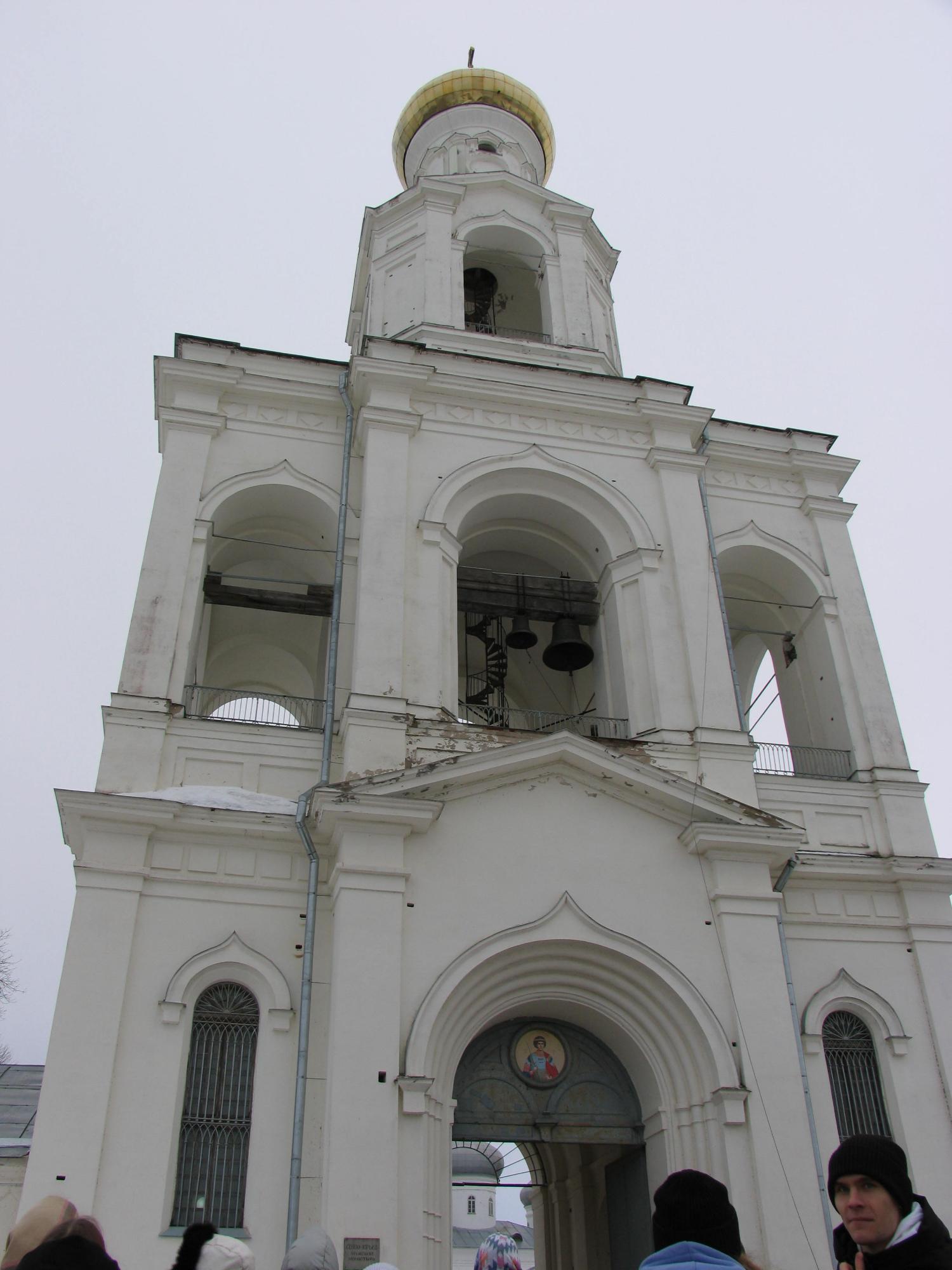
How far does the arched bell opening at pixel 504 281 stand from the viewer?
16.8 meters

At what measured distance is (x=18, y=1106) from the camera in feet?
38.4

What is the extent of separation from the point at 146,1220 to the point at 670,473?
966 cm

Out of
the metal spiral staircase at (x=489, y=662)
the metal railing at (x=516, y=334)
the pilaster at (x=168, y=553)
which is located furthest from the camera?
the metal railing at (x=516, y=334)

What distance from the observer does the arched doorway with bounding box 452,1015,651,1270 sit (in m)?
9.98

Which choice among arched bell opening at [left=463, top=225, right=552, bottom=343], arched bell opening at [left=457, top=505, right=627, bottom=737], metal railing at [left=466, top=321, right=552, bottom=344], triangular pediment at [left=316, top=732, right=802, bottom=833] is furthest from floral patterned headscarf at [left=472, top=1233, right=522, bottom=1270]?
arched bell opening at [left=463, top=225, right=552, bottom=343]

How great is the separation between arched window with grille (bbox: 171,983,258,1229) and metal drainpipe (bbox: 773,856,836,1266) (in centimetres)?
468

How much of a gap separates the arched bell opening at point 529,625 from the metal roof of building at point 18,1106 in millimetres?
5814

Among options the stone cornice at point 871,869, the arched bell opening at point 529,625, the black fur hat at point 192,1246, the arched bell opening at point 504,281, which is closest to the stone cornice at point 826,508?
the arched bell opening at point 529,625

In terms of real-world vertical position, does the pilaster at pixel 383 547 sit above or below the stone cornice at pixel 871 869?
above

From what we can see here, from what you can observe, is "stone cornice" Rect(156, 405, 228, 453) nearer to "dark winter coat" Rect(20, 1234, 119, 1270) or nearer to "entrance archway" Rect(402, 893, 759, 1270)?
"entrance archway" Rect(402, 893, 759, 1270)

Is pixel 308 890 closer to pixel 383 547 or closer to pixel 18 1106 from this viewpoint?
pixel 383 547

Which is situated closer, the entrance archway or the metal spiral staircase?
the entrance archway

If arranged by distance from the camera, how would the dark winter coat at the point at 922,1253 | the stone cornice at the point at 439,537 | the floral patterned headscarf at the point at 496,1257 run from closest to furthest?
the dark winter coat at the point at 922,1253 < the stone cornice at the point at 439,537 < the floral patterned headscarf at the point at 496,1257

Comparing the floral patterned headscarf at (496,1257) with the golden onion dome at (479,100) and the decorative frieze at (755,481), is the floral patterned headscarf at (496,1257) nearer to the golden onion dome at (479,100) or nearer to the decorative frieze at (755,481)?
the decorative frieze at (755,481)
